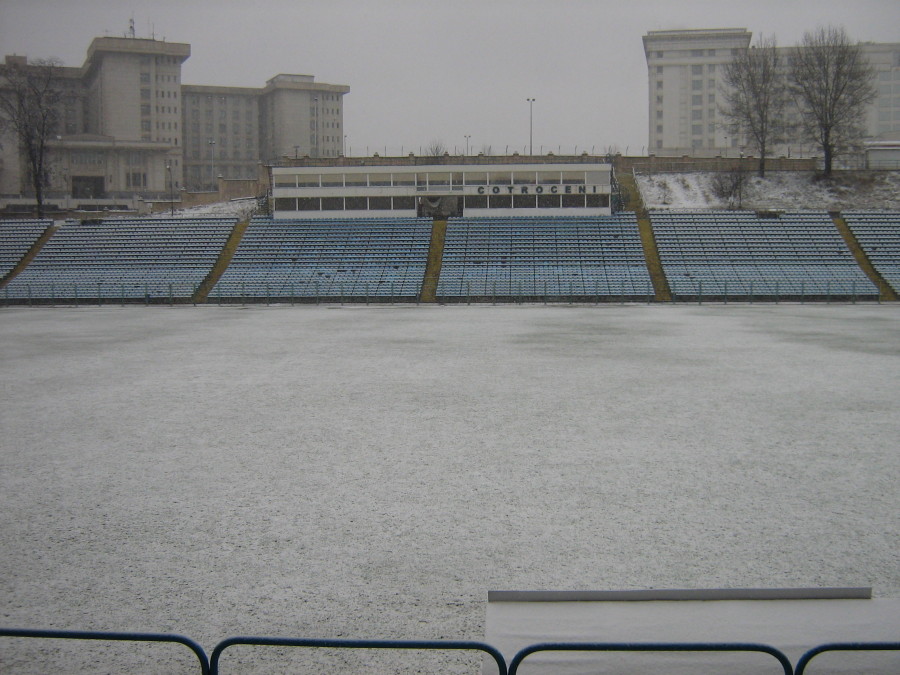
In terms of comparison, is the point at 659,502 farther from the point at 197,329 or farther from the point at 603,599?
the point at 197,329

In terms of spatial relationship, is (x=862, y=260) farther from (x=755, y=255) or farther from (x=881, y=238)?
(x=755, y=255)

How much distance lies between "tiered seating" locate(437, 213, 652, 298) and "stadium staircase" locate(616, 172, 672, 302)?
52 centimetres

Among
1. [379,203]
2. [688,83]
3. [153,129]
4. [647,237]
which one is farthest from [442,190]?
[153,129]

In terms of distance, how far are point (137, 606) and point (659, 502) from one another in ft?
18.6

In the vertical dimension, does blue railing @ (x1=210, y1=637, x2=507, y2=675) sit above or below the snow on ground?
below

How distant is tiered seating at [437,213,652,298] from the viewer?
4553 cm

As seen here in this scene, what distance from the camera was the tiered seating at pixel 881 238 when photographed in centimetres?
4582

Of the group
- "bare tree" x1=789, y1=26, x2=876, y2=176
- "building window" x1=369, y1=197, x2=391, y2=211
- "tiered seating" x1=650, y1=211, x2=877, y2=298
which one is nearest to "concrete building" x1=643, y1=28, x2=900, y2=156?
"bare tree" x1=789, y1=26, x2=876, y2=176

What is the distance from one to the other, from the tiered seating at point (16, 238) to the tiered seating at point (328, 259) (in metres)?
14.8

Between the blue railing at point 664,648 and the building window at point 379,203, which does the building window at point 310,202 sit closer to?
the building window at point 379,203

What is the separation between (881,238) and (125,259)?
159 feet

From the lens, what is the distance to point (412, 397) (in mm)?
15734

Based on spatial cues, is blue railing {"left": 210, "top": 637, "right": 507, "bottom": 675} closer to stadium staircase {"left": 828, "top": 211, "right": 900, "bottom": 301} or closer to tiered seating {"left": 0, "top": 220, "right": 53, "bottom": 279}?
stadium staircase {"left": 828, "top": 211, "right": 900, "bottom": 301}

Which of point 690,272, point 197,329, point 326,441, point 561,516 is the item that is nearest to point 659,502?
point 561,516
